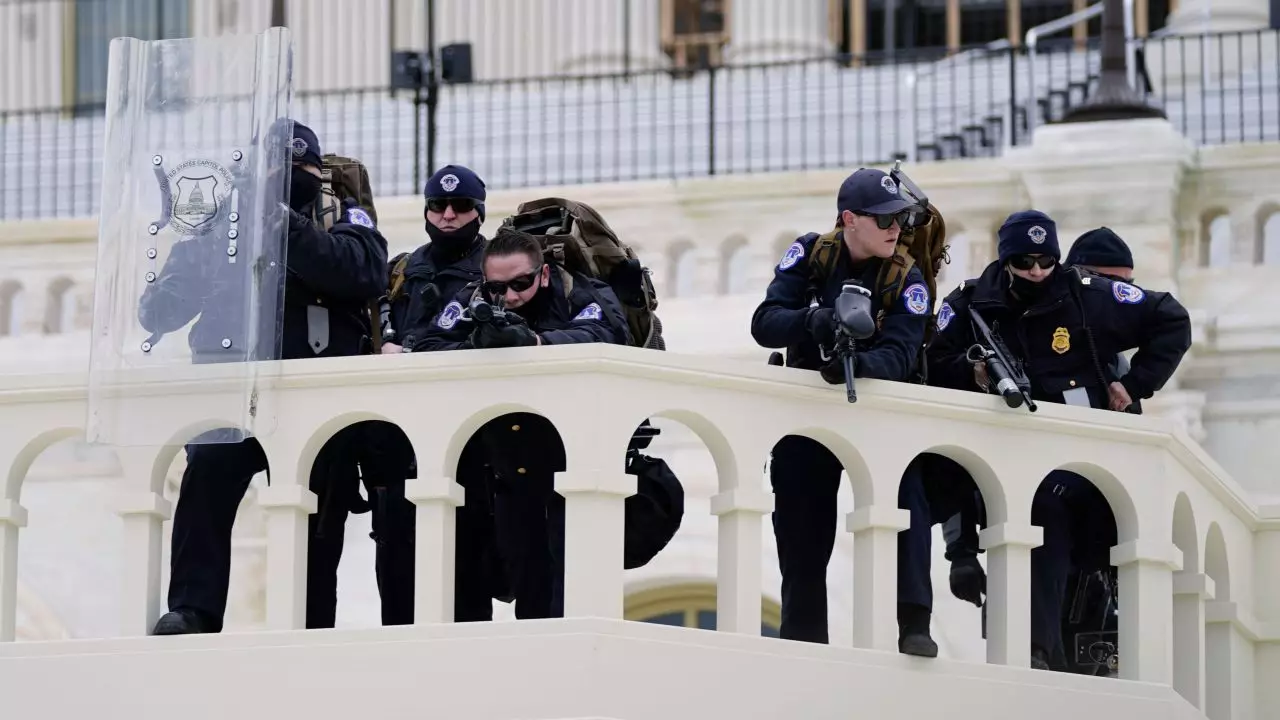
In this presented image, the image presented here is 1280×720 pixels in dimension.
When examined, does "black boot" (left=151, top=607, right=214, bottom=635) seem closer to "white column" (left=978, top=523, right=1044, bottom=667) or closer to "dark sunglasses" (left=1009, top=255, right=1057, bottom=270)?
"white column" (left=978, top=523, right=1044, bottom=667)

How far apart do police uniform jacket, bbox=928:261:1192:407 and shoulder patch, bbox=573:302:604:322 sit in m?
1.26

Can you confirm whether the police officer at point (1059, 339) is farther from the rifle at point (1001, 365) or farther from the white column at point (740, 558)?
the white column at point (740, 558)

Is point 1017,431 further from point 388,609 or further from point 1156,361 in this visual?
point 388,609

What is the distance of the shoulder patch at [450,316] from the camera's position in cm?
969

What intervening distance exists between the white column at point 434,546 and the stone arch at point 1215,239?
6.57 metres

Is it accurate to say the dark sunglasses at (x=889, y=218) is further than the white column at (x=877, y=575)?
Yes

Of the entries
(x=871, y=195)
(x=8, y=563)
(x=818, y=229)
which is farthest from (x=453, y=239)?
(x=818, y=229)

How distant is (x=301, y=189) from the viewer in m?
9.91

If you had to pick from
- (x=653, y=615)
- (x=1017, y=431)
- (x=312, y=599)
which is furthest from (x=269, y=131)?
(x=653, y=615)

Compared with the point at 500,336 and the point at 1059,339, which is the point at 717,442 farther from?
the point at 1059,339

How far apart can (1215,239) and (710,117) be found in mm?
2764

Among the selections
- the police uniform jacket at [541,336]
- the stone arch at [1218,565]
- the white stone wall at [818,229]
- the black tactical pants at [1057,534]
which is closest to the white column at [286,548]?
the police uniform jacket at [541,336]

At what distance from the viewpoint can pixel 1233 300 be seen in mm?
14719

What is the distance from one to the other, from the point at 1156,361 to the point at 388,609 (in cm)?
260
